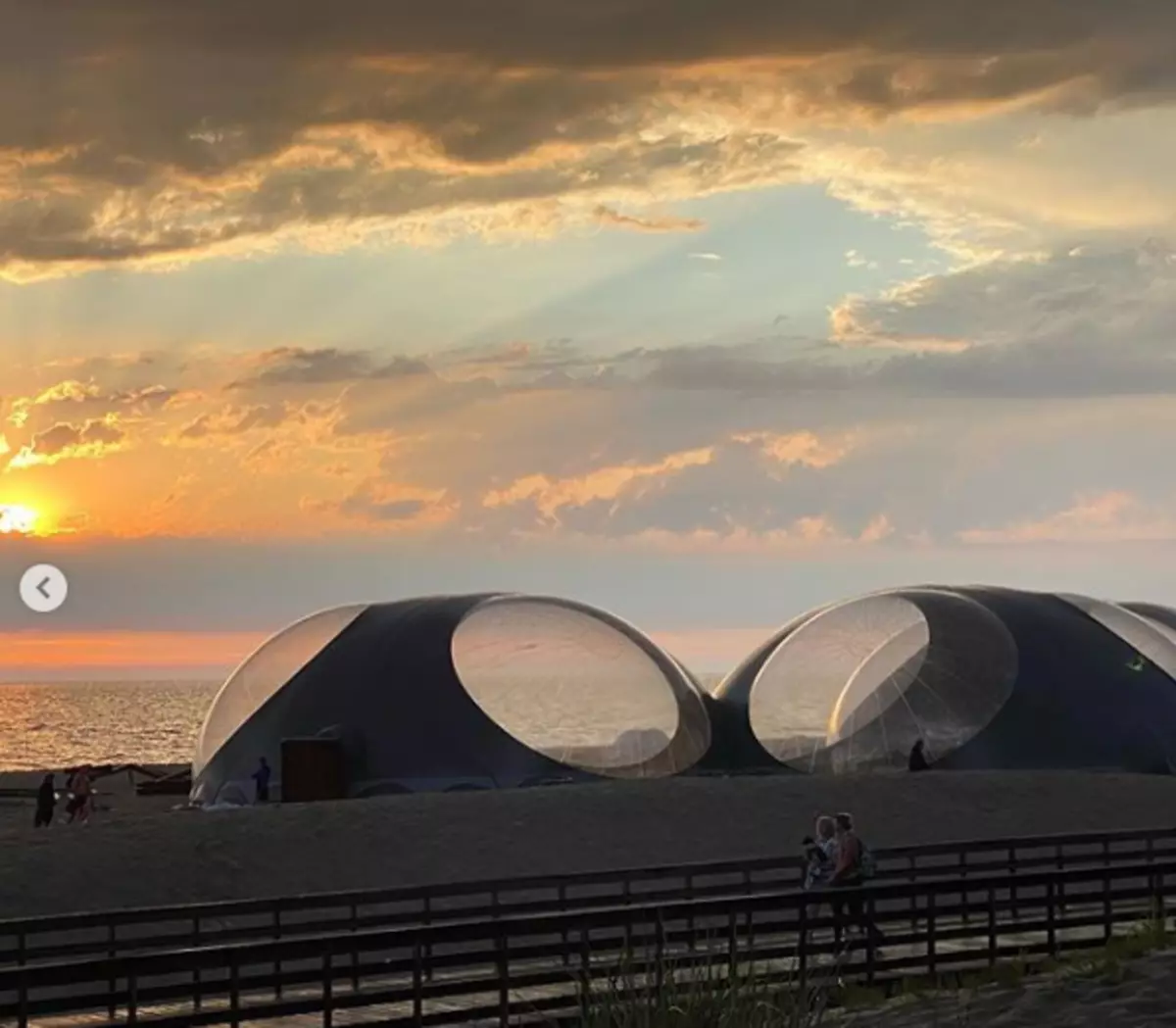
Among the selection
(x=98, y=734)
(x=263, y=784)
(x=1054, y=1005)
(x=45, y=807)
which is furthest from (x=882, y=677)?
(x=98, y=734)

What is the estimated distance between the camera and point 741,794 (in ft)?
95.4

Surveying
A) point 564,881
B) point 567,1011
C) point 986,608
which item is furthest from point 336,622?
point 567,1011

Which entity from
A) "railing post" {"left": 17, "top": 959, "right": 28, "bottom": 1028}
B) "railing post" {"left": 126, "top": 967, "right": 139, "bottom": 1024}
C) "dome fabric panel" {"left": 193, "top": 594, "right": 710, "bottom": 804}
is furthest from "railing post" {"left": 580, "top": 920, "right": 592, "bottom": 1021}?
"dome fabric panel" {"left": 193, "top": 594, "right": 710, "bottom": 804}

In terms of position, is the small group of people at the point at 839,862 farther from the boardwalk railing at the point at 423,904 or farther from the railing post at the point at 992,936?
the boardwalk railing at the point at 423,904

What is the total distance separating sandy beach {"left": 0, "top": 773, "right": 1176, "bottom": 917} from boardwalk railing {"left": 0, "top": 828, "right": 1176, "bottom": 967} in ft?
3.84

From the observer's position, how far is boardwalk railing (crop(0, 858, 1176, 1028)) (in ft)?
38.3

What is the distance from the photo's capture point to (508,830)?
26250 mm

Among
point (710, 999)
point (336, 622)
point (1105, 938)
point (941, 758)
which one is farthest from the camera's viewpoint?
point (336, 622)

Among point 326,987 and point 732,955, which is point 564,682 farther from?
point 732,955

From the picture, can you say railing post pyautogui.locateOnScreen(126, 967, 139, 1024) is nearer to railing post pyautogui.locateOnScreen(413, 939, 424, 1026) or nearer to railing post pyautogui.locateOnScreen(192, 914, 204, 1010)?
railing post pyautogui.locateOnScreen(192, 914, 204, 1010)

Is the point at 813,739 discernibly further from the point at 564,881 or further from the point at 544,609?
the point at 564,881

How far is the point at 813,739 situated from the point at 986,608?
3.97 metres

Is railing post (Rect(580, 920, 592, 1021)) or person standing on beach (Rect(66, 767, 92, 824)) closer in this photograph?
railing post (Rect(580, 920, 592, 1021))

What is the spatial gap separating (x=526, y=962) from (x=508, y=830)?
878 centimetres
